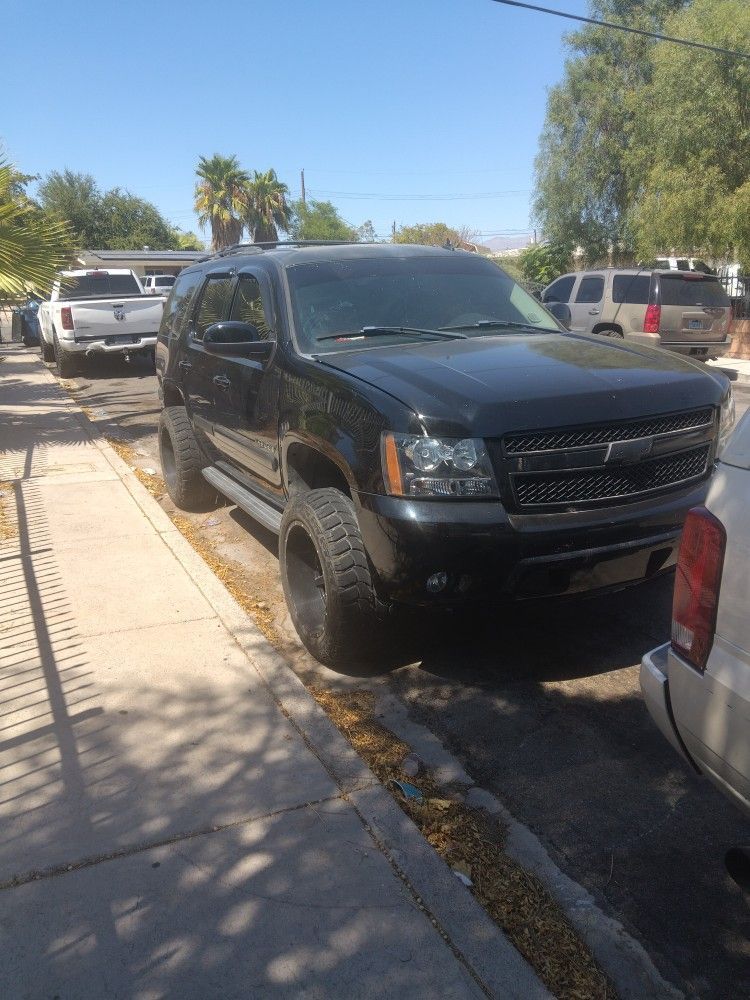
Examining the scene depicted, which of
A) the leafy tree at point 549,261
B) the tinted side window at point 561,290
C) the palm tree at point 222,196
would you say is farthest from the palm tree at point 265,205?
the tinted side window at point 561,290

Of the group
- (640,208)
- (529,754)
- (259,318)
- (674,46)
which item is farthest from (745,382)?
(529,754)

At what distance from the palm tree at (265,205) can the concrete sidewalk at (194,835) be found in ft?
156

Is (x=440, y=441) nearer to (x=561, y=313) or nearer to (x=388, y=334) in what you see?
(x=388, y=334)

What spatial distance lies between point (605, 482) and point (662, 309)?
40.1 ft

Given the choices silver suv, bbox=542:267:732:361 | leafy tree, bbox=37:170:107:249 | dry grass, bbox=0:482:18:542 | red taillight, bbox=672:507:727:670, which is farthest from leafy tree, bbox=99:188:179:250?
red taillight, bbox=672:507:727:670

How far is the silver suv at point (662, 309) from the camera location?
48.5ft

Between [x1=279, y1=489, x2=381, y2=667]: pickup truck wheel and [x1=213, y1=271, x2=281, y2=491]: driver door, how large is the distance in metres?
0.57

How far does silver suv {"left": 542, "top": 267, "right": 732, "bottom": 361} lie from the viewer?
48.5 feet

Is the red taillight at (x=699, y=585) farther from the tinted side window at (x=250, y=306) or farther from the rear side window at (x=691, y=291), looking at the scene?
the rear side window at (x=691, y=291)

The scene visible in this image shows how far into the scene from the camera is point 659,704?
249 cm

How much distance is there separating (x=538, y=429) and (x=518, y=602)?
715 mm

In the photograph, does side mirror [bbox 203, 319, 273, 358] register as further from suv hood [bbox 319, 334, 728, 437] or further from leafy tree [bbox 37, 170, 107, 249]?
leafy tree [bbox 37, 170, 107, 249]

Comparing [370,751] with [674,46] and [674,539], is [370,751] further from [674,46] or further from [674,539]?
[674,46]

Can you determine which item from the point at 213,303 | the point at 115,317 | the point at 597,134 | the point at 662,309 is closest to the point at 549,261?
the point at 597,134
